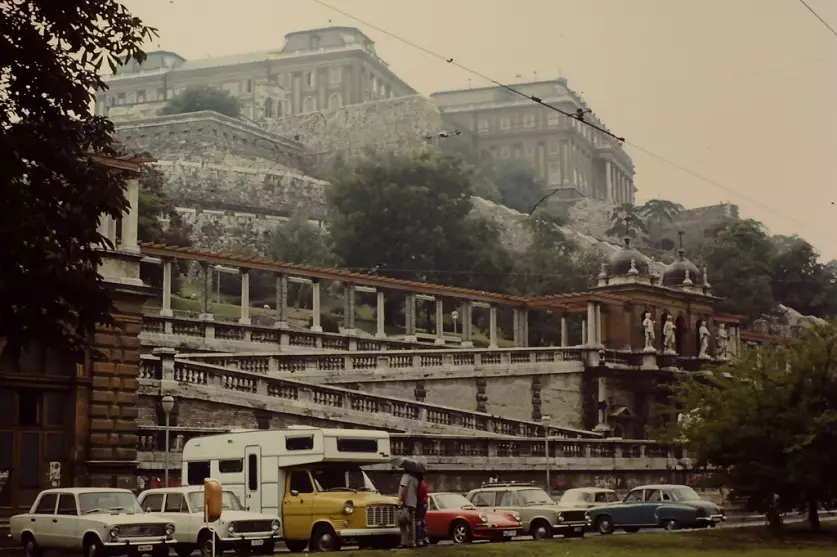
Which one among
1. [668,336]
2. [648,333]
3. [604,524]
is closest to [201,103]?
[668,336]

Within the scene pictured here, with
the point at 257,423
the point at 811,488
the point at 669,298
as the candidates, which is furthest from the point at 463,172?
the point at 811,488

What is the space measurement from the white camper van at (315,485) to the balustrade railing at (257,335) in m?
23.3

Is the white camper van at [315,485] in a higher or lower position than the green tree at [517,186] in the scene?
lower

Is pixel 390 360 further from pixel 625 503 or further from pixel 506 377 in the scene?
pixel 625 503

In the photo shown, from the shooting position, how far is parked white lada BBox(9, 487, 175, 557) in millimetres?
23609

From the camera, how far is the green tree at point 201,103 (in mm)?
159375

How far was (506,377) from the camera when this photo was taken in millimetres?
59031

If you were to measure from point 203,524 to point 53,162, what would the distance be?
28.9 ft

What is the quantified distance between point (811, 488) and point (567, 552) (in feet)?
26.4

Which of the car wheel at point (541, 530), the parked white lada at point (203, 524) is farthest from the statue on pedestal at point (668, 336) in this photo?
the parked white lada at point (203, 524)

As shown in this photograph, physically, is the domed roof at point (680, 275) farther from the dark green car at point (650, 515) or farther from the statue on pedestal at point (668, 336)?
the dark green car at point (650, 515)

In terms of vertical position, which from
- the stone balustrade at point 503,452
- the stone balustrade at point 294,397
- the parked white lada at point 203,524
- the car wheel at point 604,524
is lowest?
the car wheel at point 604,524

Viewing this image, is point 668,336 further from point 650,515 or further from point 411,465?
point 411,465

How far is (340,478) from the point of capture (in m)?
27.2
